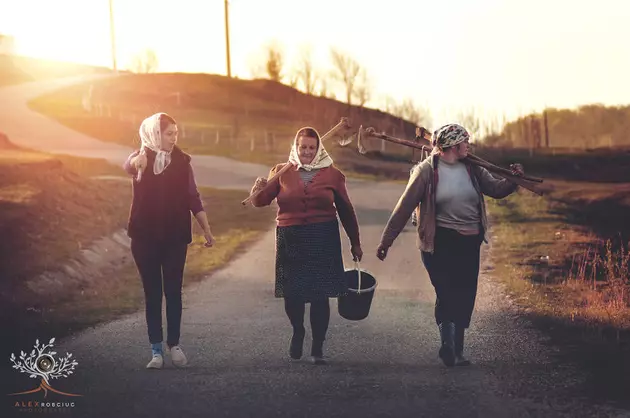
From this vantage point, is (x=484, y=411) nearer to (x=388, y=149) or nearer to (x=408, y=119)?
(x=388, y=149)

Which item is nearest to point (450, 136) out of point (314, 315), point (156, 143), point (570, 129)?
point (314, 315)

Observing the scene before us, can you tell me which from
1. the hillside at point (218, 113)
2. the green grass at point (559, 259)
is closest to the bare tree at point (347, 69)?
the hillside at point (218, 113)

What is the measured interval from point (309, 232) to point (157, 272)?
126 centimetres

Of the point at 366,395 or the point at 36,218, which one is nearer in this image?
the point at 366,395

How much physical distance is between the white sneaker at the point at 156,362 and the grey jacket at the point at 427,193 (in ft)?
6.56

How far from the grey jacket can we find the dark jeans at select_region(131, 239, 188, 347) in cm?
167

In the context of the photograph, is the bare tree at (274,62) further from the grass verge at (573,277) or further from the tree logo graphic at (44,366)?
the tree logo graphic at (44,366)

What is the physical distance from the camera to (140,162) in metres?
6.48

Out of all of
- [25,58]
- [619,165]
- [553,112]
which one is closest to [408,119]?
[553,112]

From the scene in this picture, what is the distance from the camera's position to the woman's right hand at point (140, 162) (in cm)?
648

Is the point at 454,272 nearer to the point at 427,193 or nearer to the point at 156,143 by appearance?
the point at 427,193

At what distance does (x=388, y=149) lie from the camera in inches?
2002

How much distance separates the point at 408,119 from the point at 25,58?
25.7 metres

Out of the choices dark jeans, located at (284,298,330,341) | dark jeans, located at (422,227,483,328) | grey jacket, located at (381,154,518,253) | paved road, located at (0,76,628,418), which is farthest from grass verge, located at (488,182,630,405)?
dark jeans, located at (284,298,330,341)
